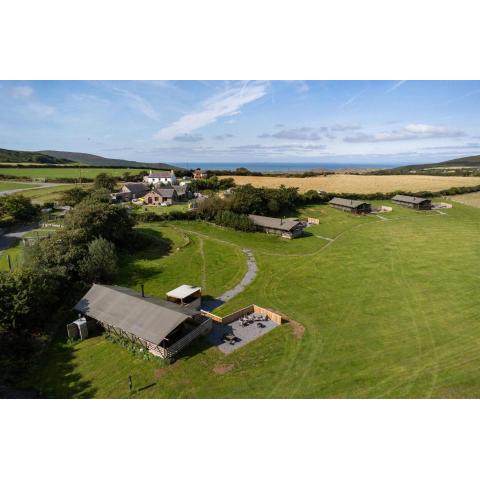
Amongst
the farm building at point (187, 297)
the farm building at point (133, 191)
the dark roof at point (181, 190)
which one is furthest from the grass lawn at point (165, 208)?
the farm building at point (187, 297)

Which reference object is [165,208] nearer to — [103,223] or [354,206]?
[103,223]

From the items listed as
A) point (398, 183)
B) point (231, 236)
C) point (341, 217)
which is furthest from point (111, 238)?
point (398, 183)

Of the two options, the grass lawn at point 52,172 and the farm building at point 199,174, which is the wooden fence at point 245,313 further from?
the grass lawn at point 52,172

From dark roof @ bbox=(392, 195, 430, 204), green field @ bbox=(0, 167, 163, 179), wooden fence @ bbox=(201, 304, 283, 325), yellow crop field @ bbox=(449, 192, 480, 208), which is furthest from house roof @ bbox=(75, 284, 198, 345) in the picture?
green field @ bbox=(0, 167, 163, 179)

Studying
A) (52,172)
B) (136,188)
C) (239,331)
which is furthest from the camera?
(52,172)

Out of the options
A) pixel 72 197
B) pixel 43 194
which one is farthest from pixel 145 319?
pixel 43 194

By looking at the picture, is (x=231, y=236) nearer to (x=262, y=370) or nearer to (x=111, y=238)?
(x=111, y=238)
